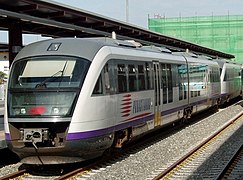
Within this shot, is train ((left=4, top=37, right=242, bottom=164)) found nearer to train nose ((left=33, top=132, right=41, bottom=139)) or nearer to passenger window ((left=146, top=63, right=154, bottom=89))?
train nose ((left=33, top=132, right=41, bottom=139))

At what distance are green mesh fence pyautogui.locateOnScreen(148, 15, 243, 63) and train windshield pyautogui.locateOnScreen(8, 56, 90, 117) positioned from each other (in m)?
57.1

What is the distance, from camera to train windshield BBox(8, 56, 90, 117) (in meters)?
9.16

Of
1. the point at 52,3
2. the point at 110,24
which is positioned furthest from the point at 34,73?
the point at 110,24

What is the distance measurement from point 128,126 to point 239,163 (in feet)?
8.95

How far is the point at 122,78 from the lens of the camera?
11.0 meters

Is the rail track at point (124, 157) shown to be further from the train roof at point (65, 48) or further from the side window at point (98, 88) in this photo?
the train roof at point (65, 48)

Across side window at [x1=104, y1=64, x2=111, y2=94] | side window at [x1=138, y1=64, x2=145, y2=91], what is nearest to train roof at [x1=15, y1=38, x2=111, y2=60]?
side window at [x1=104, y1=64, x2=111, y2=94]

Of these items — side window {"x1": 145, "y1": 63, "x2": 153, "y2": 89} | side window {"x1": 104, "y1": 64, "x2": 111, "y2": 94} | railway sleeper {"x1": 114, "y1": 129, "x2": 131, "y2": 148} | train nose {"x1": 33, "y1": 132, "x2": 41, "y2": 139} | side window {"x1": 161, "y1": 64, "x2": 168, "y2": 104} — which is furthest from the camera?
side window {"x1": 161, "y1": 64, "x2": 168, "y2": 104}

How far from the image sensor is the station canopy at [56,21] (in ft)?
44.1

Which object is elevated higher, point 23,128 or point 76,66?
point 76,66

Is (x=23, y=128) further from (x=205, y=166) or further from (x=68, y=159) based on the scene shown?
(x=205, y=166)

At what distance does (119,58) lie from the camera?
10.9 m

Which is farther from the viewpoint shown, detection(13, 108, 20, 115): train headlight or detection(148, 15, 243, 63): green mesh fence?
detection(148, 15, 243, 63): green mesh fence

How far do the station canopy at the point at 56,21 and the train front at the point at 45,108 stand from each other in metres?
3.62
